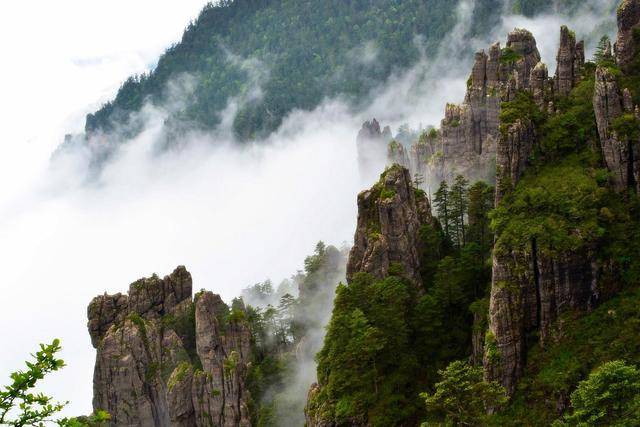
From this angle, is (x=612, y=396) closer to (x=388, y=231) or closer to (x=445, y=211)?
(x=388, y=231)

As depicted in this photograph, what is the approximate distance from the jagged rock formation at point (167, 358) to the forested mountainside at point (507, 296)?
560 millimetres

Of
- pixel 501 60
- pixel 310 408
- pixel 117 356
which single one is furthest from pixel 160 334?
pixel 501 60

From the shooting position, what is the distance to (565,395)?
4762 centimetres

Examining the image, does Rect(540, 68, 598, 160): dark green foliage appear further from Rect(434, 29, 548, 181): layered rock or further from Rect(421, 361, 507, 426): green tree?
Rect(434, 29, 548, 181): layered rock

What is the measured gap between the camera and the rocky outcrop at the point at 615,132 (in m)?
54.6

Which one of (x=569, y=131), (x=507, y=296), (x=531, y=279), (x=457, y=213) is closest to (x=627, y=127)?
(x=569, y=131)

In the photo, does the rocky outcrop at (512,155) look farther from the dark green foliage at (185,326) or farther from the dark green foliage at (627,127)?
the dark green foliage at (185,326)

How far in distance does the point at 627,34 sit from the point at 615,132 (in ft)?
51.1

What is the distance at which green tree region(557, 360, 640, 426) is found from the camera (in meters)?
Answer: 37.5

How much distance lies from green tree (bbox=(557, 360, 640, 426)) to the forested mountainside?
99 millimetres

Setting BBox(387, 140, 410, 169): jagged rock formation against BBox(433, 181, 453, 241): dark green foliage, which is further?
BBox(387, 140, 410, 169): jagged rock formation

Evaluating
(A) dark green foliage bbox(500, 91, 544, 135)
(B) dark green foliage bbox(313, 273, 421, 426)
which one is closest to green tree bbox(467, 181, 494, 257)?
(A) dark green foliage bbox(500, 91, 544, 135)

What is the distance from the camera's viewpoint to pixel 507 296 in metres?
52.6

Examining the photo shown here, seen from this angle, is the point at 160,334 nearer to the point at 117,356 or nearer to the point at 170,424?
the point at 117,356
